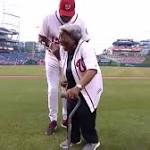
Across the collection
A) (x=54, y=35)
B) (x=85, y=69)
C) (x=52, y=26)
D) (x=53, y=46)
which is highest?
(x=52, y=26)

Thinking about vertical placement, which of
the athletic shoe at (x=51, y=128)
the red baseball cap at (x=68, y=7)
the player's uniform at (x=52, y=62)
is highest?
the red baseball cap at (x=68, y=7)

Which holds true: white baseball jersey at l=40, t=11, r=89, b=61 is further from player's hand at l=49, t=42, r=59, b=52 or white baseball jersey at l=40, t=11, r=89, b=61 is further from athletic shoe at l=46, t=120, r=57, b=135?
athletic shoe at l=46, t=120, r=57, b=135

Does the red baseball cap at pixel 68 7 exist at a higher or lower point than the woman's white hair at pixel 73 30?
higher

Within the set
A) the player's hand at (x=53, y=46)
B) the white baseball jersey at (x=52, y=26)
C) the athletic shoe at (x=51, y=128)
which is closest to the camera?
the player's hand at (x=53, y=46)

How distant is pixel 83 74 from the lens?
18.5 feet

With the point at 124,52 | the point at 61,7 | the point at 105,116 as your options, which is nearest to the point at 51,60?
the point at 61,7

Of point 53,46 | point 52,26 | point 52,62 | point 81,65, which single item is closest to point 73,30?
point 81,65

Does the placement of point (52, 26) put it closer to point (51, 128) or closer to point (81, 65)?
point (51, 128)

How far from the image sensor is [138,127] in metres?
8.06

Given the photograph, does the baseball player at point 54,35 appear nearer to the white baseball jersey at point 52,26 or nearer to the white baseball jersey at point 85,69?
the white baseball jersey at point 52,26

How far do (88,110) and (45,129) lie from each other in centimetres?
219

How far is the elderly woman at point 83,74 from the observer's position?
5523 millimetres

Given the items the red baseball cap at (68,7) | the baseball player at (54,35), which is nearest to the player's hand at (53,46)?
the baseball player at (54,35)

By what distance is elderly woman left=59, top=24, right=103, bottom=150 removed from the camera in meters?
5.52
